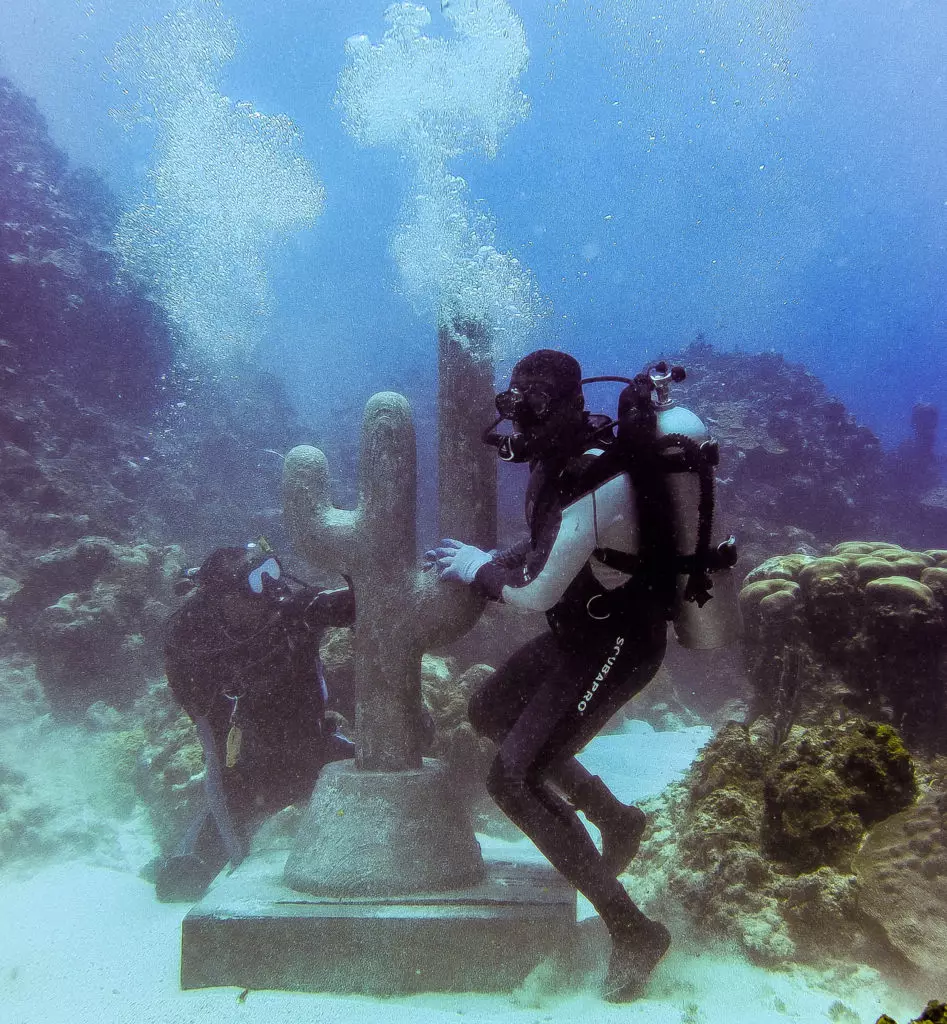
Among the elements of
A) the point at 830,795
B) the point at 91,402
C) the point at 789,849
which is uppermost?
the point at 91,402

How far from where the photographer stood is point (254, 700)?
454 cm

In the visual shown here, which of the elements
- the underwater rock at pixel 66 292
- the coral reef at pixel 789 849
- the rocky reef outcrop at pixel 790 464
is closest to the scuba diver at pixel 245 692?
the coral reef at pixel 789 849

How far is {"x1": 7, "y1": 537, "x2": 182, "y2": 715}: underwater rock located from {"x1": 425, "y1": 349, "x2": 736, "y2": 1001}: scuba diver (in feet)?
25.3

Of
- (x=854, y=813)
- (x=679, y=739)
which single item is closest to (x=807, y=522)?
(x=679, y=739)

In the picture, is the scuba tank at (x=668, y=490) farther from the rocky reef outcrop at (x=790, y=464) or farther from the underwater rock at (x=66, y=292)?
the underwater rock at (x=66, y=292)

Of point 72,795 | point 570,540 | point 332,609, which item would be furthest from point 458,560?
point 72,795

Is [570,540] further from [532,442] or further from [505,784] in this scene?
[505,784]

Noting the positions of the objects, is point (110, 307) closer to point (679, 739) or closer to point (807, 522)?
point (679, 739)

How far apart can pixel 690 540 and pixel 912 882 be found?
6.74 ft

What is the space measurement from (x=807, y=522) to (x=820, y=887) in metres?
13.7

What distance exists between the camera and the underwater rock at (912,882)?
265cm

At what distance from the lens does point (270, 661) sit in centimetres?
449

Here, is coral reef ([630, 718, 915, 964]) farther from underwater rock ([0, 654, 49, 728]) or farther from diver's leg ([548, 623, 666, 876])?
underwater rock ([0, 654, 49, 728])

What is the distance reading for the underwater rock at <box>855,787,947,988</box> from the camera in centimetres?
265
